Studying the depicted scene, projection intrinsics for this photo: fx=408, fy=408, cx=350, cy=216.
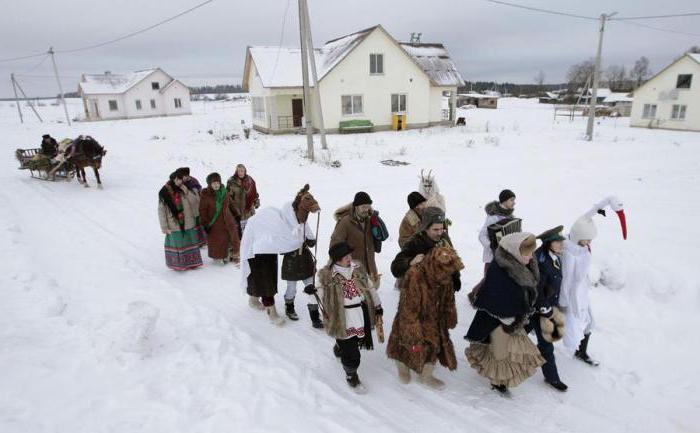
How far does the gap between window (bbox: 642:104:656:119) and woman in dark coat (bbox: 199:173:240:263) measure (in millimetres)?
34285

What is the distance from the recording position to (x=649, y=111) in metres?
30.3

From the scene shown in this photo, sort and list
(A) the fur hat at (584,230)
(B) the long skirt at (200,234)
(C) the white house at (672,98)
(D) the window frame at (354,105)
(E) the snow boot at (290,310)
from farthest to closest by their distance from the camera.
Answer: (C) the white house at (672,98)
(D) the window frame at (354,105)
(B) the long skirt at (200,234)
(E) the snow boot at (290,310)
(A) the fur hat at (584,230)

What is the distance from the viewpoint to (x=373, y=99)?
25828 millimetres

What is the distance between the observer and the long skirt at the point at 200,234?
23.4ft

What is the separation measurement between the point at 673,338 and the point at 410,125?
23047mm

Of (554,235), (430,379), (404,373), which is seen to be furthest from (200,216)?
(554,235)

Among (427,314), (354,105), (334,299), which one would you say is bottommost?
(427,314)

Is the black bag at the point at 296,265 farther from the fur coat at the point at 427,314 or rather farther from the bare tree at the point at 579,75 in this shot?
the bare tree at the point at 579,75

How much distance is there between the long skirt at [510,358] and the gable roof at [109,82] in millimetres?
51196

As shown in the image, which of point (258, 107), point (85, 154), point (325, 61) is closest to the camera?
point (85, 154)

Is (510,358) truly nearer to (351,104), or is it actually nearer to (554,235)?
(554,235)

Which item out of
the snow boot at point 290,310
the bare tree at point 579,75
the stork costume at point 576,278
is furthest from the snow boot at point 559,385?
the bare tree at point 579,75

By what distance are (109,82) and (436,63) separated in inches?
1479

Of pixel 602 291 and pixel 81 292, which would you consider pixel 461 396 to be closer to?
pixel 602 291
